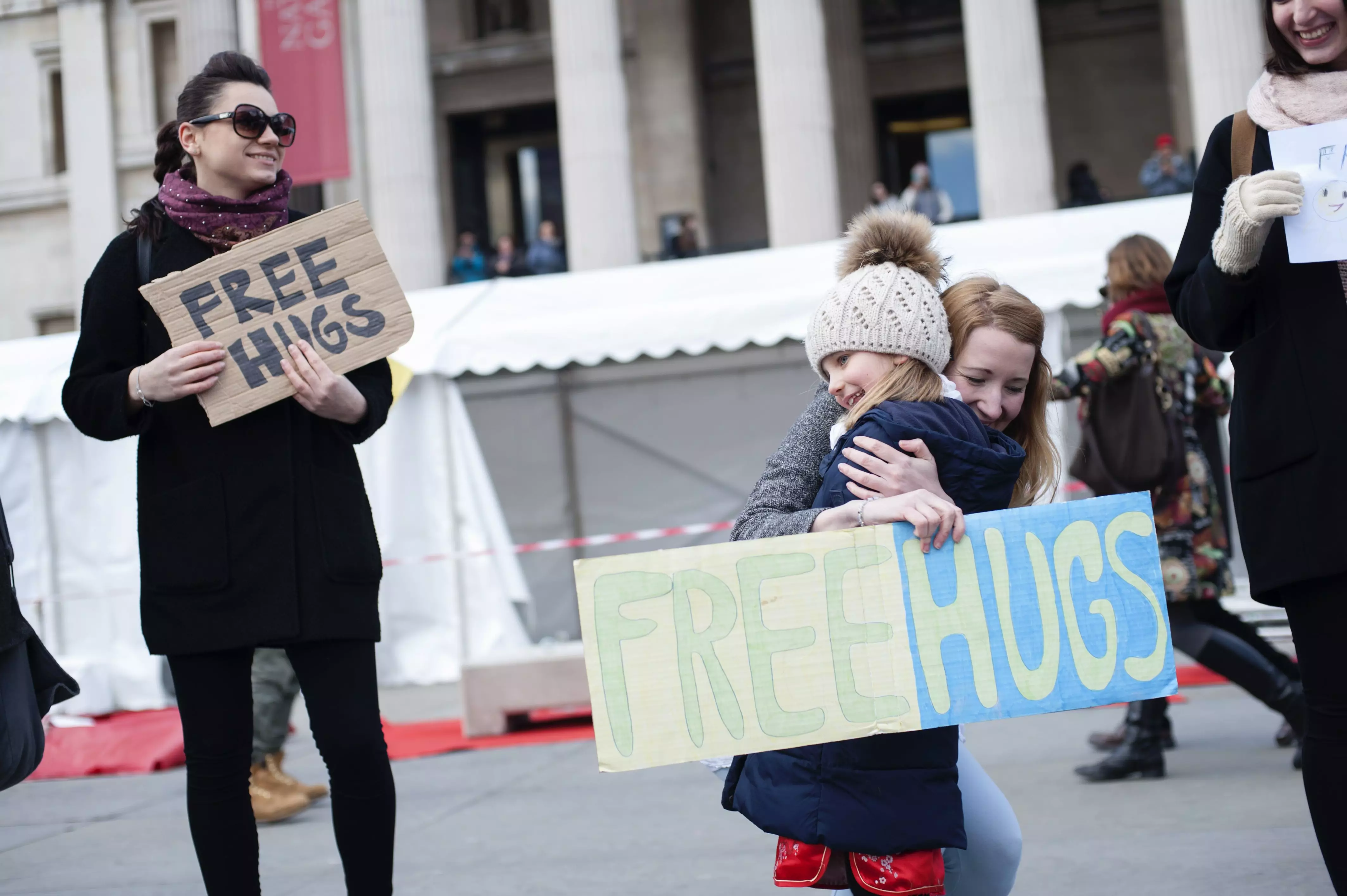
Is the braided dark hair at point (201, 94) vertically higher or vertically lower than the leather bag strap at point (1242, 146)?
higher

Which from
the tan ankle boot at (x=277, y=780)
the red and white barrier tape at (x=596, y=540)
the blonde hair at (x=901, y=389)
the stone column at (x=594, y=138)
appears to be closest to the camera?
the blonde hair at (x=901, y=389)

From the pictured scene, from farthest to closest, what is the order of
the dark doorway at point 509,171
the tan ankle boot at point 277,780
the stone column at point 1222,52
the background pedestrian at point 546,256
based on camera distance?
the dark doorway at point 509,171, the background pedestrian at point 546,256, the stone column at point 1222,52, the tan ankle boot at point 277,780

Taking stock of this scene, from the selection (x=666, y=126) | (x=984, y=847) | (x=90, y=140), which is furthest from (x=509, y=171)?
(x=984, y=847)

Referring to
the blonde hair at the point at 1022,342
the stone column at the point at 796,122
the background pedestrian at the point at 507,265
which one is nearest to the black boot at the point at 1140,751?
the blonde hair at the point at 1022,342

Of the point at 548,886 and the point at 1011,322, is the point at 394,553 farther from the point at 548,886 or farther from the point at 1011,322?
the point at 1011,322

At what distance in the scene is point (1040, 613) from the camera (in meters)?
2.27

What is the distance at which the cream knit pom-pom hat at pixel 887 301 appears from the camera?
231 centimetres

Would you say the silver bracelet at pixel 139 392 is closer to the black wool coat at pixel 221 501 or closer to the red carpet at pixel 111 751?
the black wool coat at pixel 221 501

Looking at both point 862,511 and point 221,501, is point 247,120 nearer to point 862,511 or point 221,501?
point 221,501

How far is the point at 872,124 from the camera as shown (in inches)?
1136

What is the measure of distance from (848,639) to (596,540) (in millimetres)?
8746

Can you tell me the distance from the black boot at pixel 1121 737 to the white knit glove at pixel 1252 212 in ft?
10.0

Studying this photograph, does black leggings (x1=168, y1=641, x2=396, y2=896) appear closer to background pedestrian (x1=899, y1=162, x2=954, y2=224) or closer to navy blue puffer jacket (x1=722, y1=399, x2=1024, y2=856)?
navy blue puffer jacket (x1=722, y1=399, x2=1024, y2=856)

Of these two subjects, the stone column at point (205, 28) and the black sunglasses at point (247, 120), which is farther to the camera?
the stone column at point (205, 28)
